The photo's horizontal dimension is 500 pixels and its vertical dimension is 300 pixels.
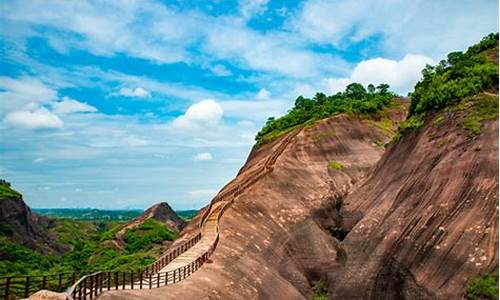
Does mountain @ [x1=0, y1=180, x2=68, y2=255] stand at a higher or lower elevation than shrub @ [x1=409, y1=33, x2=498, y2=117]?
lower

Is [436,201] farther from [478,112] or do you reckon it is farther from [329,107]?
[329,107]

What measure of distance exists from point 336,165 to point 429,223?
26947 millimetres

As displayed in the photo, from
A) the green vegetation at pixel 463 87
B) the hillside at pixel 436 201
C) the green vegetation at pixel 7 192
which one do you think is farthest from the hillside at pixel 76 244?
the green vegetation at pixel 463 87

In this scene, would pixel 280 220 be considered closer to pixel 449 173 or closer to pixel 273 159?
pixel 273 159

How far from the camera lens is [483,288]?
2945 cm

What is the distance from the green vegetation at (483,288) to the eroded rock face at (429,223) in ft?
1.51

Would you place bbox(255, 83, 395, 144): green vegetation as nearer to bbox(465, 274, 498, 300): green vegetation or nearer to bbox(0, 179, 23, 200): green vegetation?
bbox(465, 274, 498, 300): green vegetation

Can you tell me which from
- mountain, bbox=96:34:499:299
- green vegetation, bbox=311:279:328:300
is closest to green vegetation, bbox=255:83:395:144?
mountain, bbox=96:34:499:299

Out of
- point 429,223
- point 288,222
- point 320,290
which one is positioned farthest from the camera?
point 288,222

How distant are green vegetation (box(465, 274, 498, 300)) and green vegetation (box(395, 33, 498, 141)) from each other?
12293 millimetres

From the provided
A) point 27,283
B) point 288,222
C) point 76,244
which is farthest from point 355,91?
point 76,244

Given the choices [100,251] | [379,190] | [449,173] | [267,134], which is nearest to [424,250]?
[449,173]

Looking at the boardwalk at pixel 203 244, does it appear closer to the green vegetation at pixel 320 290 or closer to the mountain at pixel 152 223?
the green vegetation at pixel 320 290

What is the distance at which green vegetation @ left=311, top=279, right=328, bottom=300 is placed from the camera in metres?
46.2
